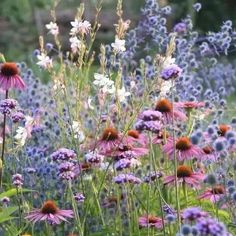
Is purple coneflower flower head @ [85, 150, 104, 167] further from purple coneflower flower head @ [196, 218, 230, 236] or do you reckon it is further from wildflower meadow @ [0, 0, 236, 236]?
purple coneflower flower head @ [196, 218, 230, 236]

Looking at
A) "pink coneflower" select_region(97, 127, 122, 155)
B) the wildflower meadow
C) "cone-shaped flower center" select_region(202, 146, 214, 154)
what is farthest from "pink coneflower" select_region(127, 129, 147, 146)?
"cone-shaped flower center" select_region(202, 146, 214, 154)

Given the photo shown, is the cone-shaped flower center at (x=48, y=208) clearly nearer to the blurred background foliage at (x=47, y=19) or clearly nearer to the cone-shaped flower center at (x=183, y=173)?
the cone-shaped flower center at (x=183, y=173)

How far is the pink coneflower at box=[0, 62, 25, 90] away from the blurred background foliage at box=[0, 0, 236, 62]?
9325mm

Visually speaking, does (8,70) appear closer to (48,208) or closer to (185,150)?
(48,208)

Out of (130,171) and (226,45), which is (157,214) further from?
(226,45)

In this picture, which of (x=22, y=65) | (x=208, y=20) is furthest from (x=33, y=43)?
(x=22, y=65)

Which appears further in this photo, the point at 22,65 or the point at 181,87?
the point at 22,65

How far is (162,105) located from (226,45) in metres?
1.59

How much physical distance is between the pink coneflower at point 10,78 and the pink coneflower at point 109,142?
1.37 feet

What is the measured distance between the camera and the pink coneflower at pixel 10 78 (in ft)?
11.0

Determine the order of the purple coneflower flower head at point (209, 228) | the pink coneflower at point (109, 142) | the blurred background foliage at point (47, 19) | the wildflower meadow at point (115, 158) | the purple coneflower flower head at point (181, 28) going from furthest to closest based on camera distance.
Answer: the blurred background foliage at point (47, 19), the purple coneflower flower head at point (181, 28), the pink coneflower at point (109, 142), the wildflower meadow at point (115, 158), the purple coneflower flower head at point (209, 228)

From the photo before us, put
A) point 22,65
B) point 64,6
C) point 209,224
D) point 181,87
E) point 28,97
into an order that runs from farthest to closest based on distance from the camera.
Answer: point 64,6
point 22,65
point 28,97
point 181,87
point 209,224

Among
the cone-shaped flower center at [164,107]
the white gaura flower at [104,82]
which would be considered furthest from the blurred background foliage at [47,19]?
the cone-shaped flower center at [164,107]

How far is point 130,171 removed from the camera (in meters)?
3.62
